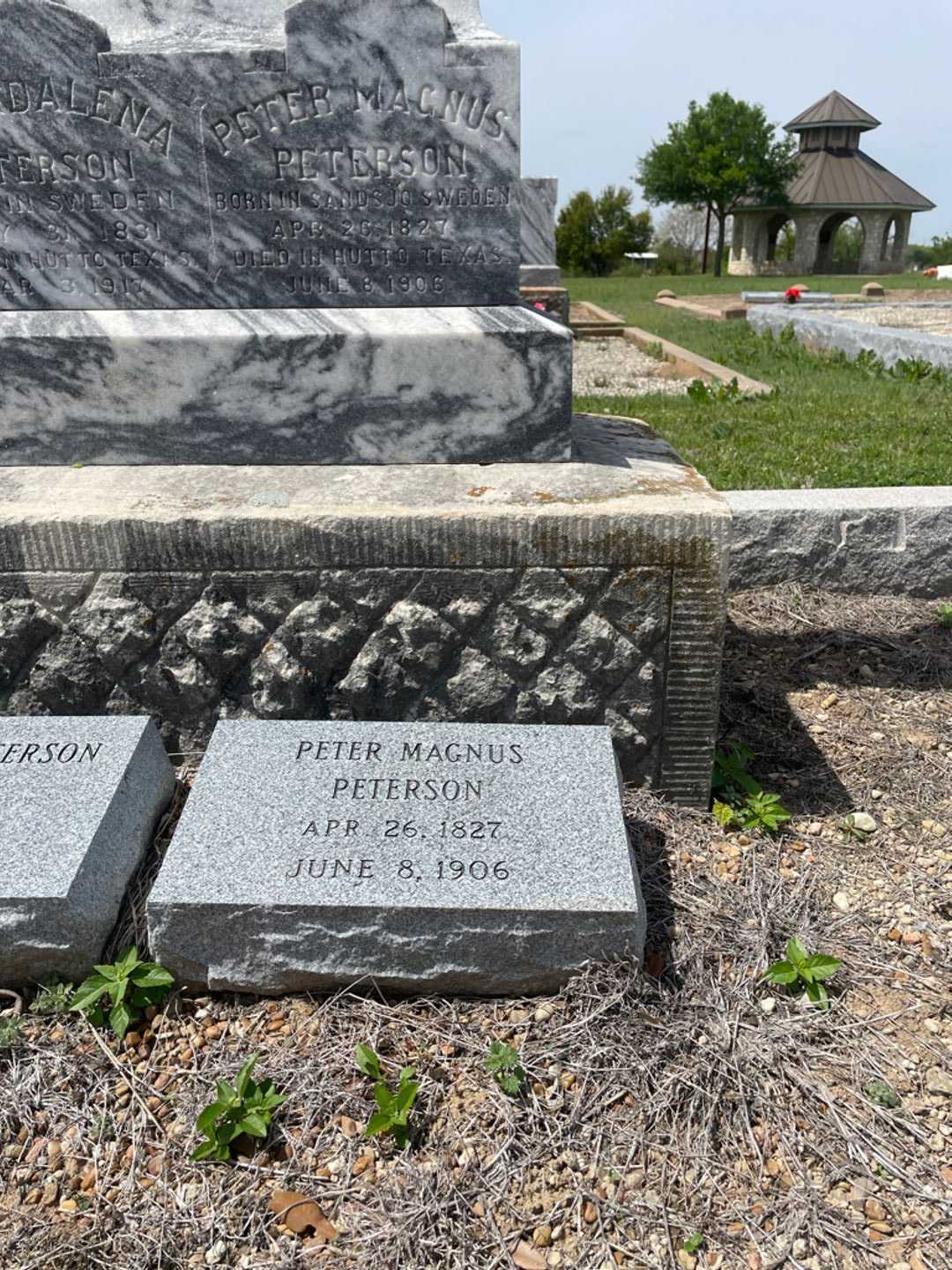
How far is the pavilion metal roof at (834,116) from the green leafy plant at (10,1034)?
4920cm

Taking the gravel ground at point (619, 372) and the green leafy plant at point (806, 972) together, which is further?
the gravel ground at point (619, 372)

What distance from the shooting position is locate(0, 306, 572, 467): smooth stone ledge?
2764 mm

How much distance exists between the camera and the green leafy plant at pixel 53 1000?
2.10 m

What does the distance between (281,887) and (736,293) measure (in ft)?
71.6

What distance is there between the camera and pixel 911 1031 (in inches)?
82.4

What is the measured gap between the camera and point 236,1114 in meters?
1.86

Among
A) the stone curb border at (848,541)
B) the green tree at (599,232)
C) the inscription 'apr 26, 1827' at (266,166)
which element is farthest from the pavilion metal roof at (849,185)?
the inscription 'apr 26, 1827' at (266,166)

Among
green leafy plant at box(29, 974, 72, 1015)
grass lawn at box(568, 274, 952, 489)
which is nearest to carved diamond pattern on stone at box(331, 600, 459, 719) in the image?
green leafy plant at box(29, 974, 72, 1015)

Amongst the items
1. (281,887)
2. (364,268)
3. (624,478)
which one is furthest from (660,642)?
(364,268)

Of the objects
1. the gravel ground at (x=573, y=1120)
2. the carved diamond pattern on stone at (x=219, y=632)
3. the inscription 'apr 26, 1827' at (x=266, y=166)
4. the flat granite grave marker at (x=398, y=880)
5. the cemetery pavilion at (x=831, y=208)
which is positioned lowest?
the gravel ground at (x=573, y=1120)

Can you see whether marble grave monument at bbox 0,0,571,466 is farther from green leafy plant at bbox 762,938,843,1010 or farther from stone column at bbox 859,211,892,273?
stone column at bbox 859,211,892,273

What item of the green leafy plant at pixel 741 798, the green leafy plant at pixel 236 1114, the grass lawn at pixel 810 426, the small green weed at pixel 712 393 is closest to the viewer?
the green leafy plant at pixel 236 1114

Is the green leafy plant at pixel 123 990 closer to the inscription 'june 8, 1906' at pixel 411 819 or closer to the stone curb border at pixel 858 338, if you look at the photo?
the inscription 'june 8, 1906' at pixel 411 819

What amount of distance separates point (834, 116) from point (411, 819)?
49232 mm
